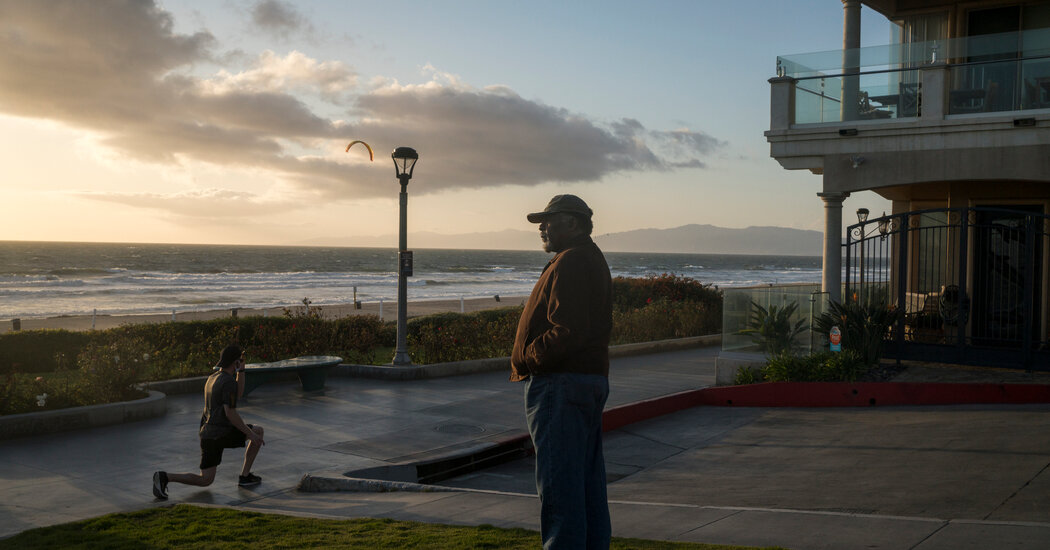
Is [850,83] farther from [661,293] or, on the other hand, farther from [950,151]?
[661,293]

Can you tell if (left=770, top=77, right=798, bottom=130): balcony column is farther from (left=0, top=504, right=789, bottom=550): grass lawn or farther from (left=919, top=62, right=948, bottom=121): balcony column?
(left=0, top=504, right=789, bottom=550): grass lawn

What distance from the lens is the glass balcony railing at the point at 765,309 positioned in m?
13.3

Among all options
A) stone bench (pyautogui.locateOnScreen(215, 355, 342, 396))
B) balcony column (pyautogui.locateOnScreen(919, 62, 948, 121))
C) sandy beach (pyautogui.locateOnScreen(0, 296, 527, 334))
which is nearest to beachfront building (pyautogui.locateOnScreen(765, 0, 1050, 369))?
balcony column (pyautogui.locateOnScreen(919, 62, 948, 121))

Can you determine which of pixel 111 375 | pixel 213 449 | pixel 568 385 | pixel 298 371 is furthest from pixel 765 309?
pixel 568 385

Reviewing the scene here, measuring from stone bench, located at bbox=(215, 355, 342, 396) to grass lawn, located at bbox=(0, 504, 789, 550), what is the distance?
570cm

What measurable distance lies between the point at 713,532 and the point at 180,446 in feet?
20.8

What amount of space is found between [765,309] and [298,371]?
24.6ft

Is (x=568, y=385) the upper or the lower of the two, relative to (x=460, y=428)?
upper

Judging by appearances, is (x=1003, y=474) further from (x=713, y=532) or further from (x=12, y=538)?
(x=12, y=538)

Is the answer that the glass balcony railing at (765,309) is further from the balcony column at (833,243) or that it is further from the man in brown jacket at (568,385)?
the man in brown jacket at (568,385)

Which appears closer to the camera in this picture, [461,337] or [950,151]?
[950,151]

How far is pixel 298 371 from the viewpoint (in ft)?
41.2

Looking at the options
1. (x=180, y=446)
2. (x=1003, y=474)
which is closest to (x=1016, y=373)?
(x=1003, y=474)

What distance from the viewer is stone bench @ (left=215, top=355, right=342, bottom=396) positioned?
12.1 m
